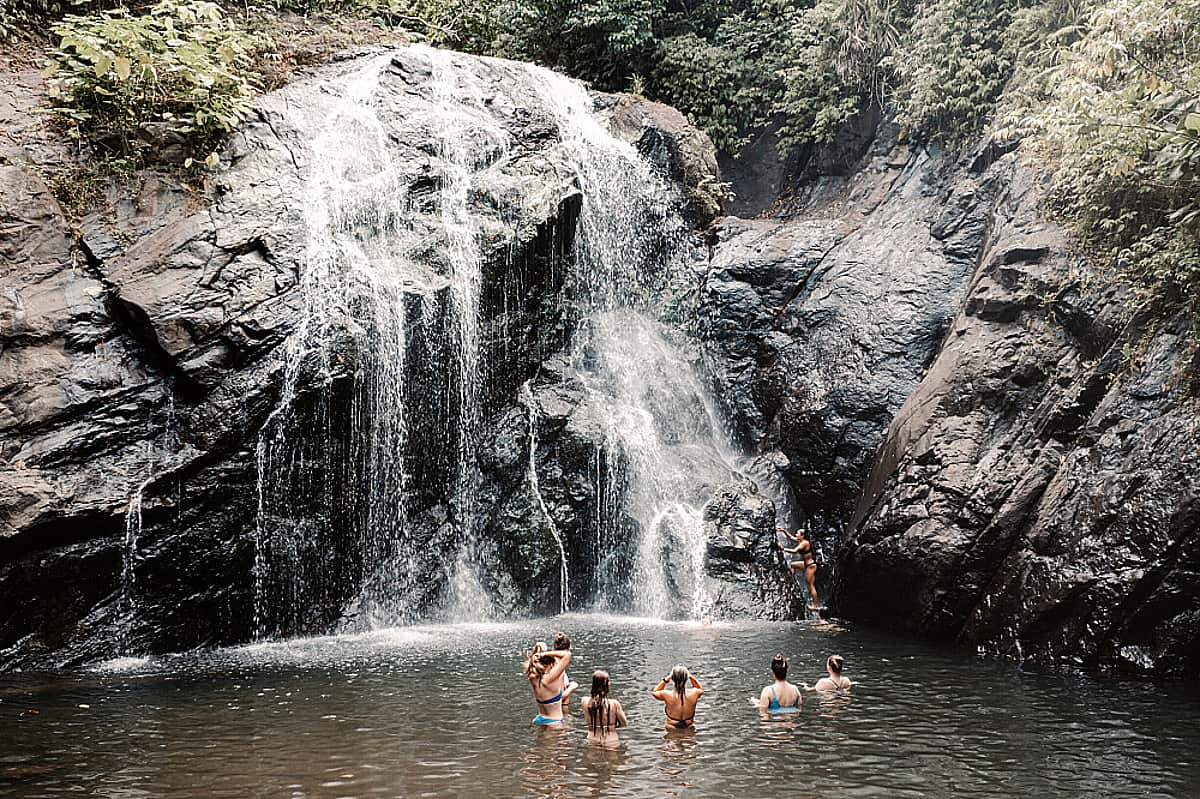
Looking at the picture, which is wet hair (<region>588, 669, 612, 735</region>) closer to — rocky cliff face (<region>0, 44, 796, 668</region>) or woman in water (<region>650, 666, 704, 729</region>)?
woman in water (<region>650, 666, 704, 729</region>)

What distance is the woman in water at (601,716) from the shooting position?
27.5 feet

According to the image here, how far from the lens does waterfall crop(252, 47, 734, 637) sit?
14.5 m

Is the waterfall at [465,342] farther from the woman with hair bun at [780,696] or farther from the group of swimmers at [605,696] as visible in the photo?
the woman with hair bun at [780,696]

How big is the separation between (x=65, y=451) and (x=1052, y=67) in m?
17.5

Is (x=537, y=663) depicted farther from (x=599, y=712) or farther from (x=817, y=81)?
(x=817, y=81)

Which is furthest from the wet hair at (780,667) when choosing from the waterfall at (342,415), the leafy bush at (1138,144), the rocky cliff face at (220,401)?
the waterfall at (342,415)

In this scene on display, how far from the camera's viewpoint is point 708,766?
7715 mm

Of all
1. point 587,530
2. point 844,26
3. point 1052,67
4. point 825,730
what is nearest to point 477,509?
point 587,530

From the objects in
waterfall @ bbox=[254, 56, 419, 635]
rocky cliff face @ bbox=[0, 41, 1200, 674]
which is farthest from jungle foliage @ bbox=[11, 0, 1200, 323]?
waterfall @ bbox=[254, 56, 419, 635]

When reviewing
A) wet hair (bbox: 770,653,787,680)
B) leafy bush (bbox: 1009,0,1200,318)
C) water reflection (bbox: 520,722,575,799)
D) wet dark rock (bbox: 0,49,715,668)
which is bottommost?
water reflection (bbox: 520,722,575,799)

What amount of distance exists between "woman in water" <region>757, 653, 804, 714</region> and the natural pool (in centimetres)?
23

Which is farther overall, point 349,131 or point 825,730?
point 349,131

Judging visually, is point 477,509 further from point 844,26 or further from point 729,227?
point 844,26

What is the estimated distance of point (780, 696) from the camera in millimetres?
9539
